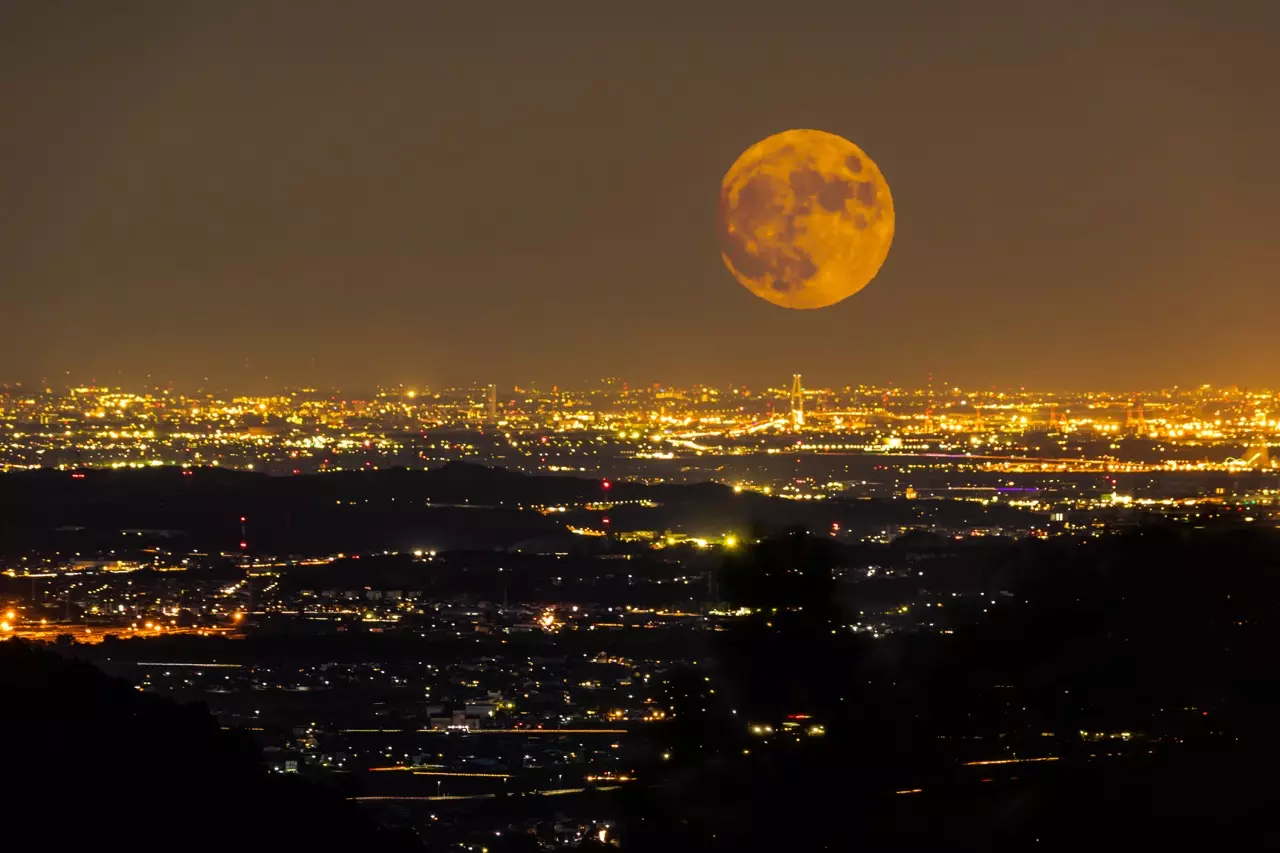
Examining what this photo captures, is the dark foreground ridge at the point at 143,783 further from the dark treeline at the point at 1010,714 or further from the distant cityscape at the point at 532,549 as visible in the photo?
the dark treeline at the point at 1010,714

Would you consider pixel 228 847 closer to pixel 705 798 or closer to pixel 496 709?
pixel 705 798

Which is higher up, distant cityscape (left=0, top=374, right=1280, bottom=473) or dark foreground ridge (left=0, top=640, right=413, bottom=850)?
distant cityscape (left=0, top=374, right=1280, bottom=473)

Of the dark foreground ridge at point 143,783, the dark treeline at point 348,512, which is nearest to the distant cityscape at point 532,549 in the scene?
the dark treeline at point 348,512

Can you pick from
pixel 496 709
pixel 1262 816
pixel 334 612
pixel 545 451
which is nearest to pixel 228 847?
pixel 1262 816

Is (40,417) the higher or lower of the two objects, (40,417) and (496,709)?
the higher

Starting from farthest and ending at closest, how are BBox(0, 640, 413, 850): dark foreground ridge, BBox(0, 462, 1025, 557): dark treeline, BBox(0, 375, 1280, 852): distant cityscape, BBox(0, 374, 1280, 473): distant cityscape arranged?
BBox(0, 374, 1280, 473): distant cityscape
BBox(0, 462, 1025, 557): dark treeline
BBox(0, 375, 1280, 852): distant cityscape
BBox(0, 640, 413, 850): dark foreground ridge

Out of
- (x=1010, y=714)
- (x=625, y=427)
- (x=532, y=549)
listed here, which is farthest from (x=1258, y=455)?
(x=1010, y=714)

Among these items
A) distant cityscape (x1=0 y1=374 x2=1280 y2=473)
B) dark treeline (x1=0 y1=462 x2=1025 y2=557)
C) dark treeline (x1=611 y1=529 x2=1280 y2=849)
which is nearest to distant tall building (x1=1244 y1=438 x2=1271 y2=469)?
distant cityscape (x1=0 y1=374 x2=1280 y2=473)

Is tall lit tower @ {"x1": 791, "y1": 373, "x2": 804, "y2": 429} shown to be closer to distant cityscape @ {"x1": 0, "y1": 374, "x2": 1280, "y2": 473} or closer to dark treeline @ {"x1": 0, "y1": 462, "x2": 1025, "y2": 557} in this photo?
distant cityscape @ {"x1": 0, "y1": 374, "x2": 1280, "y2": 473}
